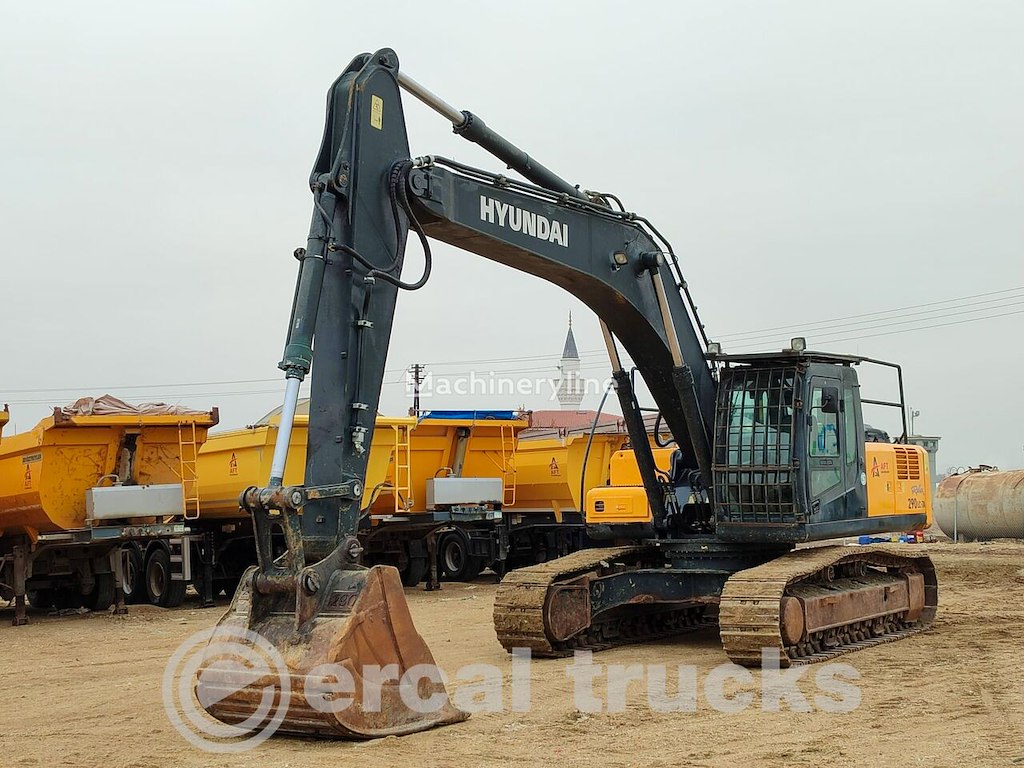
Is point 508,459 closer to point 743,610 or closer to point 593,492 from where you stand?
point 593,492

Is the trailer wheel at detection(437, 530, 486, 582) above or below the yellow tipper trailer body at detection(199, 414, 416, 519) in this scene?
below

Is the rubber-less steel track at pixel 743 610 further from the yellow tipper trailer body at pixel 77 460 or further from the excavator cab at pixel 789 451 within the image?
the yellow tipper trailer body at pixel 77 460

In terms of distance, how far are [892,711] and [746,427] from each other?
343cm

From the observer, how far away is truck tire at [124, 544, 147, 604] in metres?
18.4

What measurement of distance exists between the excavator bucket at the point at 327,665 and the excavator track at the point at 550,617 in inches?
126

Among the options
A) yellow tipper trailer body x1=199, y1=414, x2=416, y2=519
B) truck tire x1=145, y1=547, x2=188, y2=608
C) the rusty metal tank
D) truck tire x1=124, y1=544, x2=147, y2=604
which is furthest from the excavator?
the rusty metal tank

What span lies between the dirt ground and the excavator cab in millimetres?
1180

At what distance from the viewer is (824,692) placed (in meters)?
8.48

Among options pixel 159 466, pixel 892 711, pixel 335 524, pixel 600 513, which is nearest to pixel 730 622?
pixel 892 711

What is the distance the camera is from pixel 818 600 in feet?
33.2

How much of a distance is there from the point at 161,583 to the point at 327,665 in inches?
485

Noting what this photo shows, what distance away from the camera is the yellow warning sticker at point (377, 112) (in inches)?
315

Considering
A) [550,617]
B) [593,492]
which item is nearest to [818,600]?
[550,617]

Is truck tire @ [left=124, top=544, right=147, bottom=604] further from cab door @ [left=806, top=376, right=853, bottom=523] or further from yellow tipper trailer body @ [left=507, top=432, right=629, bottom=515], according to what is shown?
cab door @ [left=806, top=376, right=853, bottom=523]
